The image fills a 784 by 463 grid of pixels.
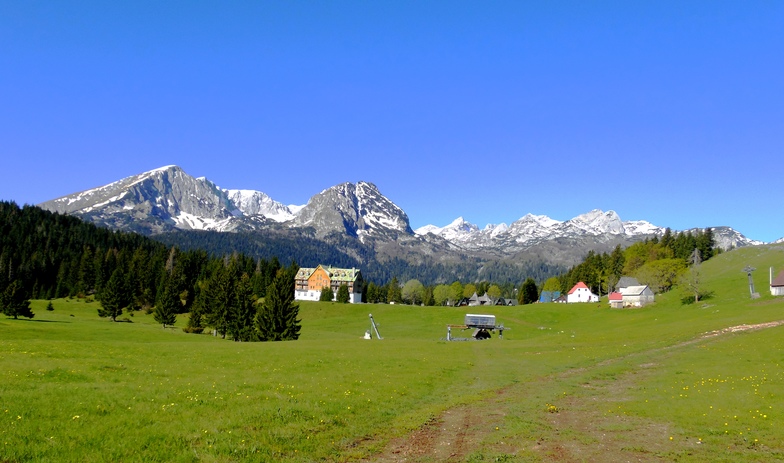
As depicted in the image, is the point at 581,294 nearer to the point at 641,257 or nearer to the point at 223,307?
the point at 641,257

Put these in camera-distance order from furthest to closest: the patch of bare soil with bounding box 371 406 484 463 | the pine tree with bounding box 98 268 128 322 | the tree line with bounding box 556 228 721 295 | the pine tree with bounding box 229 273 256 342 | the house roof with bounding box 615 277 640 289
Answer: the tree line with bounding box 556 228 721 295
the house roof with bounding box 615 277 640 289
the pine tree with bounding box 98 268 128 322
the pine tree with bounding box 229 273 256 342
the patch of bare soil with bounding box 371 406 484 463

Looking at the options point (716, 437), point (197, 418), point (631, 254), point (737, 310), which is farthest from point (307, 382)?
point (631, 254)

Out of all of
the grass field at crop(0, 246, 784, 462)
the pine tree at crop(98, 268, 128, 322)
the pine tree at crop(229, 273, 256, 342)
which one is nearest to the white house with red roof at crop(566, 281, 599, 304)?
the pine tree at crop(229, 273, 256, 342)

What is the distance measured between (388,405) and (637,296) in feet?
387

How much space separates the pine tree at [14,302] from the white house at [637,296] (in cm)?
13189

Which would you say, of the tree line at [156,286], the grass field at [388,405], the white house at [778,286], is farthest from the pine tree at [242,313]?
the white house at [778,286]

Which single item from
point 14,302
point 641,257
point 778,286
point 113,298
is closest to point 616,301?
point 778,286

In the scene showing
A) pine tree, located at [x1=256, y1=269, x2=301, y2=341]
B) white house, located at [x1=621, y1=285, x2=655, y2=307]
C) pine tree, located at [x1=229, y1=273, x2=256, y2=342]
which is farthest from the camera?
white house, located at [x1=621, y1=285, x2=655, y2=307]

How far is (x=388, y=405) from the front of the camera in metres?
24.3

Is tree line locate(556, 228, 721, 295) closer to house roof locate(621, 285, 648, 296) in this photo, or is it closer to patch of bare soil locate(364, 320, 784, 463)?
house roof locate(621, 285, 648, 296)

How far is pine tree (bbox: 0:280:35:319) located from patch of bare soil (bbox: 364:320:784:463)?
101281mm

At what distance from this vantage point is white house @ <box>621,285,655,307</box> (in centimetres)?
12410

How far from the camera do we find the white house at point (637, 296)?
124100 millimetres

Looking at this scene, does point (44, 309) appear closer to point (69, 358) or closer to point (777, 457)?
point (69, 358)
